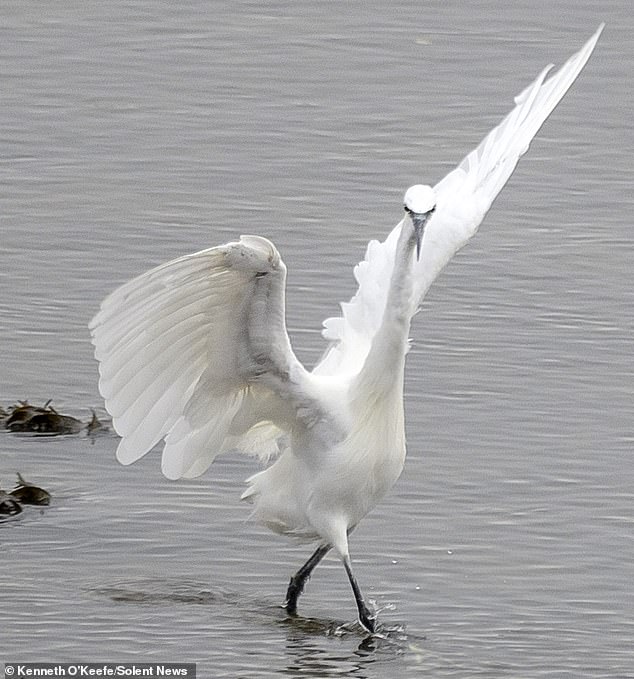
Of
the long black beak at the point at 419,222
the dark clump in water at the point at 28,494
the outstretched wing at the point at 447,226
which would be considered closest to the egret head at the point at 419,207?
the long black beak at the point at 419,222

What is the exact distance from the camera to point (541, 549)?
31.7 feet

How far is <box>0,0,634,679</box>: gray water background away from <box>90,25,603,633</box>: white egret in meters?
0.50

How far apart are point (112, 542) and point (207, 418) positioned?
3.49 feet

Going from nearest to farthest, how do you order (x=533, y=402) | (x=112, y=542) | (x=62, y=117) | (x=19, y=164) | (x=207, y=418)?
(x=207, y=418)
(x=112, y=542)
(x=533, y=402)
(x=19, y=164)
(x=62, y=117)

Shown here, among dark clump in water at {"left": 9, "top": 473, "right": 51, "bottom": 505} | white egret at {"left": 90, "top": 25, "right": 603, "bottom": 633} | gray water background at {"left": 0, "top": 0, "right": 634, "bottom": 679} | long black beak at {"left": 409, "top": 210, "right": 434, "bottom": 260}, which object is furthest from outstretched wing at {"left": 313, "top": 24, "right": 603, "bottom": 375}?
dark clump in water at {"left": 9, "top": 473, "right": 51, "bottom": 505}

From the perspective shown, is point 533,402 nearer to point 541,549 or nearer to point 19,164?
point 541,549

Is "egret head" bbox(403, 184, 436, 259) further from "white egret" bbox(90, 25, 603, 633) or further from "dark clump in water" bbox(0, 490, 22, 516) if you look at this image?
"dark clump in water" bbox(0, 490, 22, 516)

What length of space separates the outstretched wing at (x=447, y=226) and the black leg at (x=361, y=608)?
97 cm

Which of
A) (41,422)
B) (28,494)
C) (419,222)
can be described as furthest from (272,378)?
(41,422)

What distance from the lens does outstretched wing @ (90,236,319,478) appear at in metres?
8.06

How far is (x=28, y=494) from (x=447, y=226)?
2330 mm

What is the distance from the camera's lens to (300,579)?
9234mm

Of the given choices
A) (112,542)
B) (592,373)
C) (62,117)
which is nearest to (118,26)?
(62,117)

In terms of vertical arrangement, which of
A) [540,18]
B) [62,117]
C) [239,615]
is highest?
[540,18]
